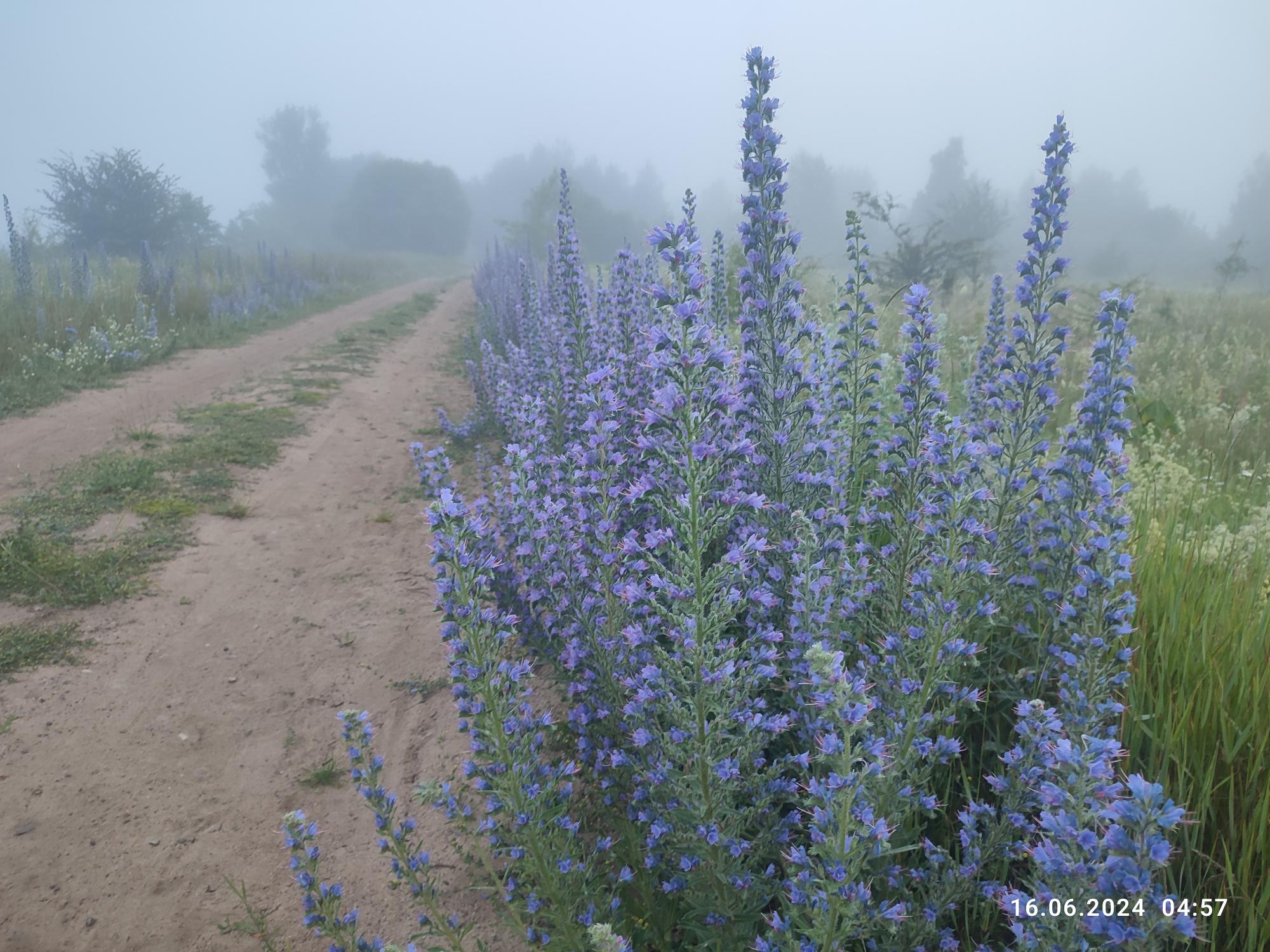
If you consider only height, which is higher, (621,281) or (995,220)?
(995,220)

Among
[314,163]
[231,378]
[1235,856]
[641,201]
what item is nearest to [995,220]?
[231,378]

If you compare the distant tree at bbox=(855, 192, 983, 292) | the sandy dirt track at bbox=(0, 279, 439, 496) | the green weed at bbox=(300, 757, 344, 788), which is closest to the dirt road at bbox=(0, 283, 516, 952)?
the green weed at bbox=(300, 757, 344, 788)

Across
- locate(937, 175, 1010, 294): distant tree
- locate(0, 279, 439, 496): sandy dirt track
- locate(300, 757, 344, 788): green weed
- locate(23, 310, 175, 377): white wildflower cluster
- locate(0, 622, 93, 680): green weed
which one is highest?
locate(937, 175, 1010, 294): distant tree

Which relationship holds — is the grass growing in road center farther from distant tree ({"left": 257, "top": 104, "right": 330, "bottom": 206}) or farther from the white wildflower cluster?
distant tree ({"left": 257, "top": 104, "right": 330, "bottom": 206})

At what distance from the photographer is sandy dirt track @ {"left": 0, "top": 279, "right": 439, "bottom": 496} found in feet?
25.1

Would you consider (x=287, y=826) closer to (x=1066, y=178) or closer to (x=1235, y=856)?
(x=1235, y=856)

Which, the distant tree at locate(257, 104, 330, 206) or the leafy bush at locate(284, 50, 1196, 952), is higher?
the distant tree at locate(257, 104, 330, 206)

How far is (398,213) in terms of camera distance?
75750 mm

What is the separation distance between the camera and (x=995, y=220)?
50969 millimetres

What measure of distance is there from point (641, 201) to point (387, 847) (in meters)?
117

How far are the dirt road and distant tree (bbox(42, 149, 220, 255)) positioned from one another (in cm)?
3016

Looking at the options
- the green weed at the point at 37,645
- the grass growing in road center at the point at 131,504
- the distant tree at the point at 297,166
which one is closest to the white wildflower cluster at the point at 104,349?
the grass growing in road center at the point at 131,504
